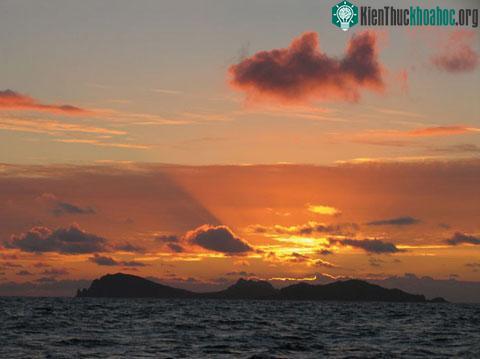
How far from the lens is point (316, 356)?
6056cm

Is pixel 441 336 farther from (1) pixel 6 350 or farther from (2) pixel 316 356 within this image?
(1) pixel 6 350

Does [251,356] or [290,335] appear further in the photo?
A: [290,335]

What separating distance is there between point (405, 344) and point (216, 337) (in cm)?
2023

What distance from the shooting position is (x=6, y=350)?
61969 mm

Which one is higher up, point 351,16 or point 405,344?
point 351,16

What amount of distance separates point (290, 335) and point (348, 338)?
7.19m

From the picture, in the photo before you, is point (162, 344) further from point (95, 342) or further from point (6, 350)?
point (6, 350)

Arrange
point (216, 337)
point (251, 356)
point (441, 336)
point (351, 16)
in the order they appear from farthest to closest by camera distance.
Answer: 1. point (441, 336)
2. point (216, 337)
3. point (351, 16)
4. point (251, 356)

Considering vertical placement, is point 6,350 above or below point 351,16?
below

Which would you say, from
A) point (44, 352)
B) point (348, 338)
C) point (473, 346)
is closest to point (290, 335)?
point (348, 338)

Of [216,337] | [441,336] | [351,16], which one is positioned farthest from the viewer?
[441,336]

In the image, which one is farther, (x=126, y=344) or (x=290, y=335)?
(x=290, y=335)

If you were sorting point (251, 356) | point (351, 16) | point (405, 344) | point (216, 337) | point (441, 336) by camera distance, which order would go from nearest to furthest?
point (251, 356)
point (351, 16)
point (405, 344)
point (216, 337)
point (441, 336)

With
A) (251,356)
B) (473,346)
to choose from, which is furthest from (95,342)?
(473,346)
